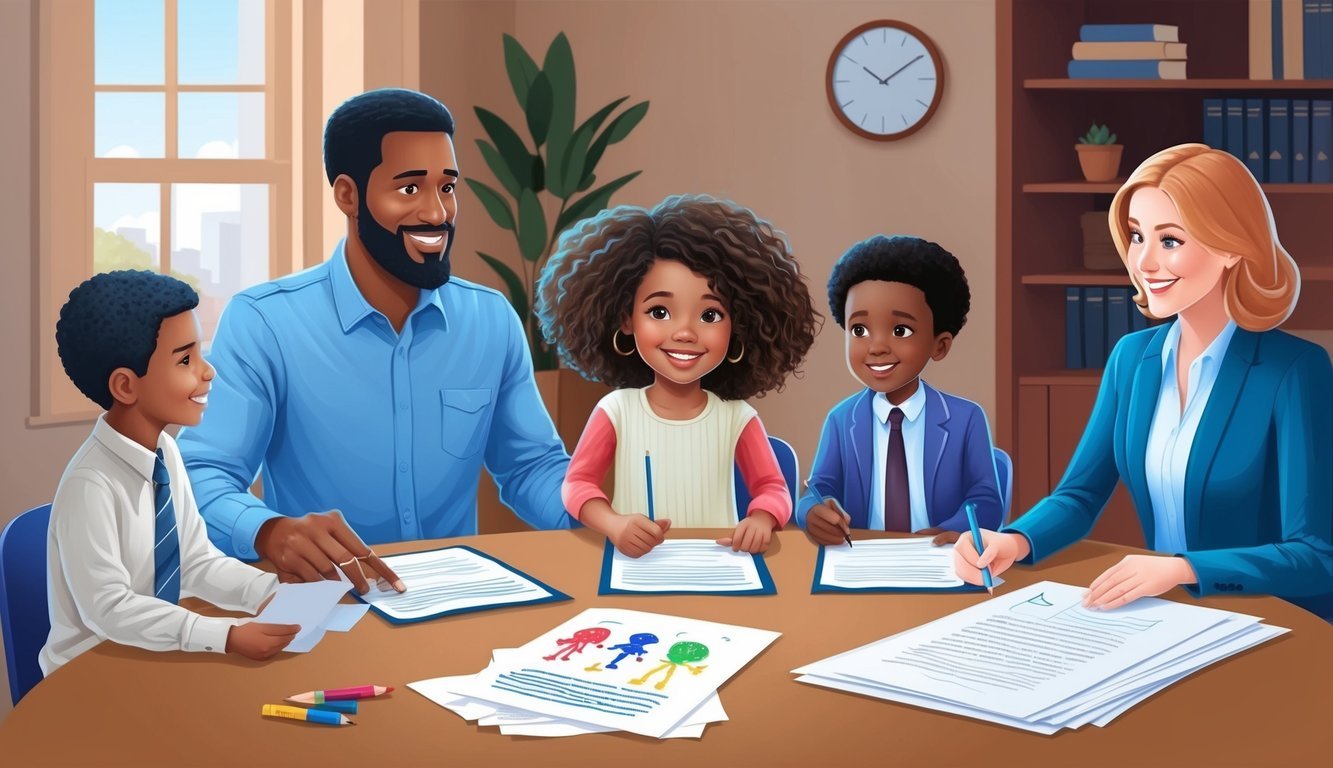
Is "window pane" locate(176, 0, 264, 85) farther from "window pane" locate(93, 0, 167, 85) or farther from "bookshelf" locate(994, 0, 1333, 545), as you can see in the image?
"bookshelf" locate(994, 0, 1333, 545)

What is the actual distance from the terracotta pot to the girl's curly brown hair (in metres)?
2.11

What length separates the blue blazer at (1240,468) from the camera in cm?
142

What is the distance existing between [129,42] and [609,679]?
2571 millimetres

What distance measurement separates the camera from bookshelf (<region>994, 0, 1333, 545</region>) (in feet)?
11.3

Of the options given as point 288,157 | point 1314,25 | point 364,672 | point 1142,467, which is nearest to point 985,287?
point 1314,25

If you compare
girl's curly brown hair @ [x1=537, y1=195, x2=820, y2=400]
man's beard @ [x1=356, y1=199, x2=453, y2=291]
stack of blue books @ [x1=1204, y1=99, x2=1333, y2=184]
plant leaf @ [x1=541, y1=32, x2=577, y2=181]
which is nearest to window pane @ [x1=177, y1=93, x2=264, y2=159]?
plant leaf @ [x1=541, y1=32, x2=577, y2=181]

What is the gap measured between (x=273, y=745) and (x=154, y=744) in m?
0.10

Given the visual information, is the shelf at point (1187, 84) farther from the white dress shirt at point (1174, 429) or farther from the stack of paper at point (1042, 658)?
the stack of paper at point (1042, 658)

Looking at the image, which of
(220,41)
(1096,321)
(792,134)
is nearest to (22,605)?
(220,41)

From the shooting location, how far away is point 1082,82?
342 centimetres

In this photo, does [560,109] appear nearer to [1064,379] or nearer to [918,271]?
[1064,379]

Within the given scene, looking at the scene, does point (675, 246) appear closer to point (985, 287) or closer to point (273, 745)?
point (273, 745)

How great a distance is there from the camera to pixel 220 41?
10.6 feet

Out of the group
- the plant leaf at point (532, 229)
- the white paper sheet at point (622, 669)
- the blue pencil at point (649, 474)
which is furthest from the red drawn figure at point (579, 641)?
the plant leaf at point (532, 229)
